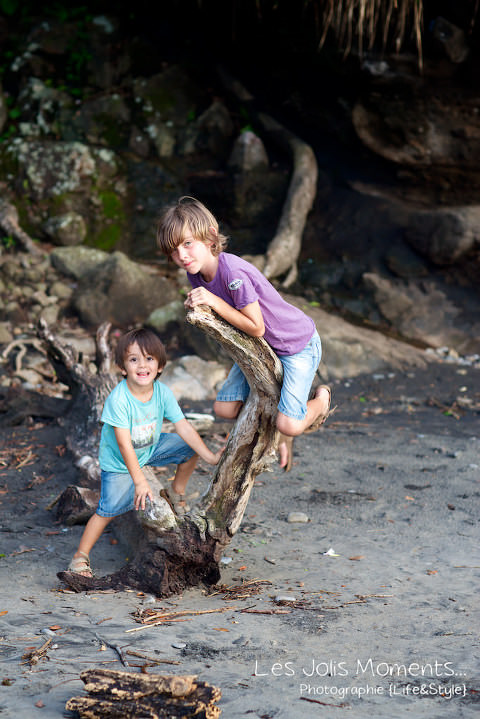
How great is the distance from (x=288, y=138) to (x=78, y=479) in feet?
24.3

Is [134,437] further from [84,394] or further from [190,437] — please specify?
[84,394]

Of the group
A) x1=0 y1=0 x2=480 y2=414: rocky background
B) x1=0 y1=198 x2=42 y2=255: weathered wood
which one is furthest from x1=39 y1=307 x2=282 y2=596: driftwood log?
x1=0 y1=198 x2=42 y2=255: weathered wood

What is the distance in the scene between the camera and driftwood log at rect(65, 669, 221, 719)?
6.93ft

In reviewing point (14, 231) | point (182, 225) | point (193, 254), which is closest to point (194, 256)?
point (193, 254)

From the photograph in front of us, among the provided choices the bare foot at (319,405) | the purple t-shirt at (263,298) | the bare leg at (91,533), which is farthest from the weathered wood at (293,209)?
the bare leg at (91,533)

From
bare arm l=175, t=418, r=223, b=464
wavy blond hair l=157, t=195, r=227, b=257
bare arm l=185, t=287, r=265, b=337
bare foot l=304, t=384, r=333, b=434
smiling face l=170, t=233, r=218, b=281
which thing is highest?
wavy blond hair l=157, t=195, r=227, b=257

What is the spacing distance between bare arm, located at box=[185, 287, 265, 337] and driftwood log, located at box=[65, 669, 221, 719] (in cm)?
157

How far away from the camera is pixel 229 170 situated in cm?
1059

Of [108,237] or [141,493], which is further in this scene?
[108,237]

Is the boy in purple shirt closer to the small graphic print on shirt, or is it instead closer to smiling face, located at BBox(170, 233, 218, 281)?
smiling face, located at BBox(170, 233, 218, 281)

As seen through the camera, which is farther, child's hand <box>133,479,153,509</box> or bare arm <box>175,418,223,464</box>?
bare arm <box>175,418,223,464</box>

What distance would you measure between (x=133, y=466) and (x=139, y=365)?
1.67 ft

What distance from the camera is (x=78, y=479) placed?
492 cm

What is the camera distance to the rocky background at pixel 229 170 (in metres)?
9.05
